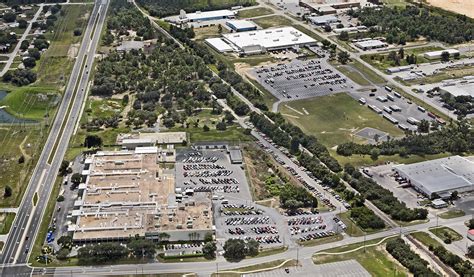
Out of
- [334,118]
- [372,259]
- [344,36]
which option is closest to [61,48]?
[344,36]

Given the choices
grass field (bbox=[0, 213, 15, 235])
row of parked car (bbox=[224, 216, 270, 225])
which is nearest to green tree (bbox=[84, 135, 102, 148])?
grass field (bbox=[0, 213, 15, 235])

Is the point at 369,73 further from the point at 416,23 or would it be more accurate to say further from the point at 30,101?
the point at 30,101

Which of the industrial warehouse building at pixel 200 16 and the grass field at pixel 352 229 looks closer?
the grass field at pixel 352 229

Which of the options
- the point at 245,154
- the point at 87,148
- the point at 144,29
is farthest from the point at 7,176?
the point at 144,29

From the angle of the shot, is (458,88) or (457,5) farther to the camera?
(457,5)

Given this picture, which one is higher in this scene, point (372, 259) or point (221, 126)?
point (221, 126)

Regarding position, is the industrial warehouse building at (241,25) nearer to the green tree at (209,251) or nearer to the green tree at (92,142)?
the green tree at (92,142)

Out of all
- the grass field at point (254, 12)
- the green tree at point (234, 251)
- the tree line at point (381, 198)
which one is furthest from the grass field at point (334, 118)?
the grass field at point (254, 12)
